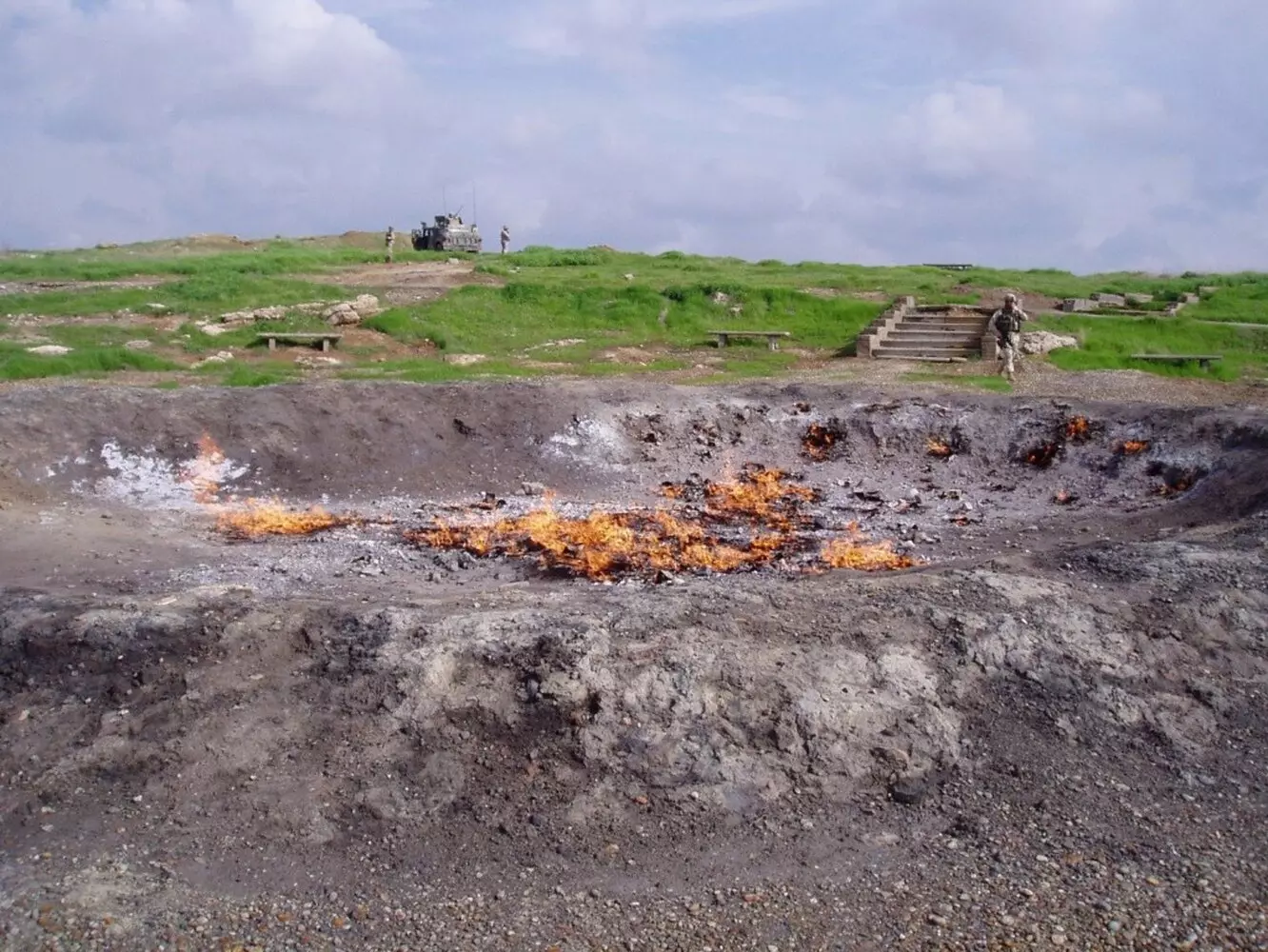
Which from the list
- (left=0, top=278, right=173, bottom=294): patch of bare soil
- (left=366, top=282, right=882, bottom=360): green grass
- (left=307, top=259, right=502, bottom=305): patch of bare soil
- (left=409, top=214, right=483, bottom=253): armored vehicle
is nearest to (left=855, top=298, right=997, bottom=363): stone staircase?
(left=366, top=282, right=882, bottom=360): green grass

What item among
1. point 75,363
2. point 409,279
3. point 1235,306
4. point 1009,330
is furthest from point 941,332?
point 75,363

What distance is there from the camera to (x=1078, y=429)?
58.6ft

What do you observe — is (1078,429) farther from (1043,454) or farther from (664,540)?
(664,540)

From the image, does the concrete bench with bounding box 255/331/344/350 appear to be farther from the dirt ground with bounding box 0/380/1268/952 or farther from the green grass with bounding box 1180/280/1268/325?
the green grass with bounding box 1180/280/1268/325

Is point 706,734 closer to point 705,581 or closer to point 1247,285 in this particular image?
point 705,581

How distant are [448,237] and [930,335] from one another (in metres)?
36.5

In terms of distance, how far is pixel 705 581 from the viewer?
1025 cm

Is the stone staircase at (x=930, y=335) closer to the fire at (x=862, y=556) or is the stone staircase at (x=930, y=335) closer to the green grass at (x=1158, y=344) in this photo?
the green grass at (x=1158, y=344)

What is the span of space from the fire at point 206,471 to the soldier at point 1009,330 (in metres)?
15.8

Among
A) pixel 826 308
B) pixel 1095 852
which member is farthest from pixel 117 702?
pixel 826 308

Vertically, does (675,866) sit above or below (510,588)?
below

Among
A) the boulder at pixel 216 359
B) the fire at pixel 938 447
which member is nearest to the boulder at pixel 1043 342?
the fire at pixel 938 447

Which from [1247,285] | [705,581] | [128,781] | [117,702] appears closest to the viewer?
[128,781]

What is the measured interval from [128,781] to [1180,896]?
7.12 metres
